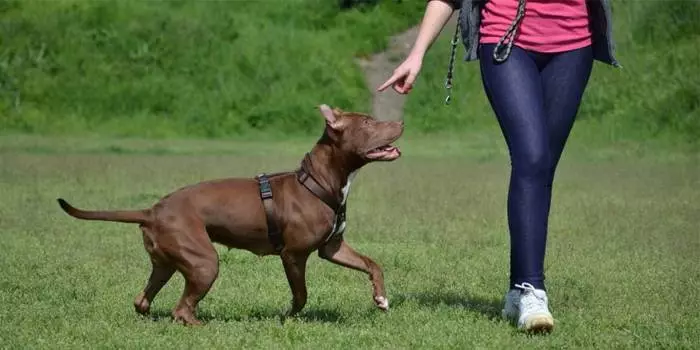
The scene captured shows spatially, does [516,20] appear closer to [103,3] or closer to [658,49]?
[658,49]

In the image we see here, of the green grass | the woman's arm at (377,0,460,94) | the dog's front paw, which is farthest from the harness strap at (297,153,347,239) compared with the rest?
the woman's arm at (377,0,460,94)

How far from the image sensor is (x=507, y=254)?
402 inches

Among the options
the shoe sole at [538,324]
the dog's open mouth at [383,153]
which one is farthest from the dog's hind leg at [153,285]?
the shoe sole at [538,324]

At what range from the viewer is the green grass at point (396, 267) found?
6516mm

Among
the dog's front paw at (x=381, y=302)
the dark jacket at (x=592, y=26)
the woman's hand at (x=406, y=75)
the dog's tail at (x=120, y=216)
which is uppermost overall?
the dark jacket at (x=592, y=26)

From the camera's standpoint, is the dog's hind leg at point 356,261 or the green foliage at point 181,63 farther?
the green foliage at point 181,63

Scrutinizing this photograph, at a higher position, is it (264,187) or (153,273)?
(264,187)

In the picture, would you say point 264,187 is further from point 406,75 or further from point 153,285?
point 406,75

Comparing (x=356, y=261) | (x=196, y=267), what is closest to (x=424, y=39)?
(x=356, y=261)

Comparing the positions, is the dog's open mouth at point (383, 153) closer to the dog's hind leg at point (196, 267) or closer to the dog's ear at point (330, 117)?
the dog's ear at point (330, 117)

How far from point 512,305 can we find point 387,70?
20809 mm

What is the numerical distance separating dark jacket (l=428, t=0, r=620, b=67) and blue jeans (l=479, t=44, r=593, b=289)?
0.22 feet

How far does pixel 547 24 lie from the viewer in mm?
6676

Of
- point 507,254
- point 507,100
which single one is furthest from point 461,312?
point 507,254
